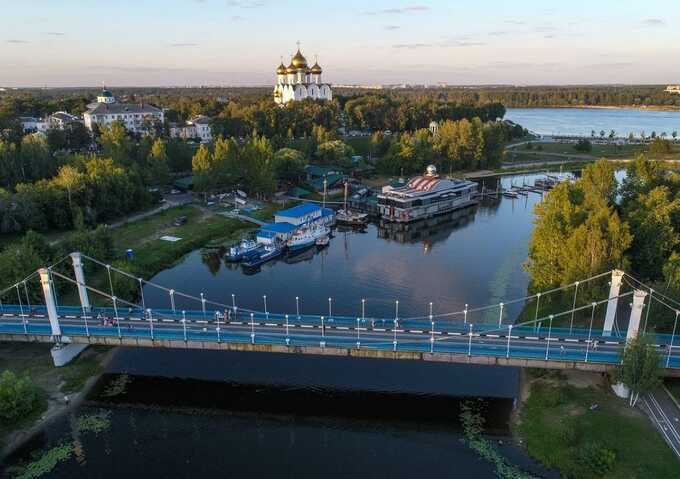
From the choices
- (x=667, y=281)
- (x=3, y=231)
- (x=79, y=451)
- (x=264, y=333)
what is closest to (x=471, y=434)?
(x=264, y=333)

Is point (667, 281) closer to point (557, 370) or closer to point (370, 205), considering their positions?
point (557, 370)

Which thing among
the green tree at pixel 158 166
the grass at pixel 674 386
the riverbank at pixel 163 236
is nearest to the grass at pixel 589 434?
the grass at pixel 674 386

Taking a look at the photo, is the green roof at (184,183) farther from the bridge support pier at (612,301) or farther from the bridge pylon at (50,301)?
the bridge support pier at (612,301)

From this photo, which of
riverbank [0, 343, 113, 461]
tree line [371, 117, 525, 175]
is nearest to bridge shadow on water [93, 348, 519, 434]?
riverbank [0, 343, 113, 461]

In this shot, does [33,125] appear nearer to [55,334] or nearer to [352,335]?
[55,334]

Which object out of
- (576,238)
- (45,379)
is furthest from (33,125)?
(576,238)

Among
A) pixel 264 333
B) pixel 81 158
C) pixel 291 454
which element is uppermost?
pixel 81 158
